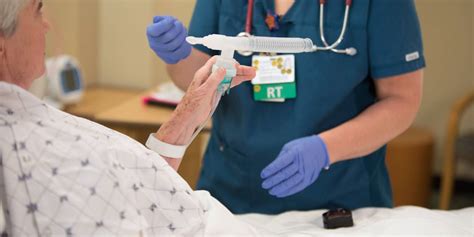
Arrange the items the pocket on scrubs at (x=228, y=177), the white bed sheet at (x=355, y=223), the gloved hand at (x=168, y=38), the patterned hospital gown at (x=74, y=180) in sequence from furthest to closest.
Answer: the pocket on scrubs at (x=228, y=177), the gloved hand at (x=168, y=38), the white bed sheet at (x=355, y=223), the patterned hospital gown at (x=74, y=180)

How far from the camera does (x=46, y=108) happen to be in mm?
1167

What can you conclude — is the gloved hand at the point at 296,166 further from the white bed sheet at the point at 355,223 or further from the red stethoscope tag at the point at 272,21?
the red stethoscope tag at the point at 272,21

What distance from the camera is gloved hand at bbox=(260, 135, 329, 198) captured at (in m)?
1.47

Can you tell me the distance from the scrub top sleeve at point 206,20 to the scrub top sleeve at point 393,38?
0.42 m

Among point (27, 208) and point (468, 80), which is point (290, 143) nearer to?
point (27, 208)

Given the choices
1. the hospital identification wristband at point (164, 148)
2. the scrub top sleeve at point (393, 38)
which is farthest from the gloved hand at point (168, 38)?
the scrub top sleeve at point (393, 38)

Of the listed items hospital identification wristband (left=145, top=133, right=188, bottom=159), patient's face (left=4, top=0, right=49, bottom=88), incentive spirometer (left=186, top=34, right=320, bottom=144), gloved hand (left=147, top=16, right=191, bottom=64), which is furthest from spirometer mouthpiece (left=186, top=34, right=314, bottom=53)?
patient's face (left=4, top=0, right=49, bottom=88)

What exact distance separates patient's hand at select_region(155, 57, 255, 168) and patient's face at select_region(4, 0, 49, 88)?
0.33m

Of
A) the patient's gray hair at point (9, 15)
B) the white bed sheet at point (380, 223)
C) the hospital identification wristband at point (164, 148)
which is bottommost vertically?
the white bed sheet at point (380, 223)

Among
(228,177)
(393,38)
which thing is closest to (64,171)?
(228,177)

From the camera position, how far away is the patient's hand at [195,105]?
1330 millimetres

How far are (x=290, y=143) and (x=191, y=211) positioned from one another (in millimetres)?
371

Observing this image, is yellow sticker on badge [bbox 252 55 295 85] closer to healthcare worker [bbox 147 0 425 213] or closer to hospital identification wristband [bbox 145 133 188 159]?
healthcare worker [bbox 147 0 425 213]

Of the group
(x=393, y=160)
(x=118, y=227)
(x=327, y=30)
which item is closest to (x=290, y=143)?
(x=327, y=30)
